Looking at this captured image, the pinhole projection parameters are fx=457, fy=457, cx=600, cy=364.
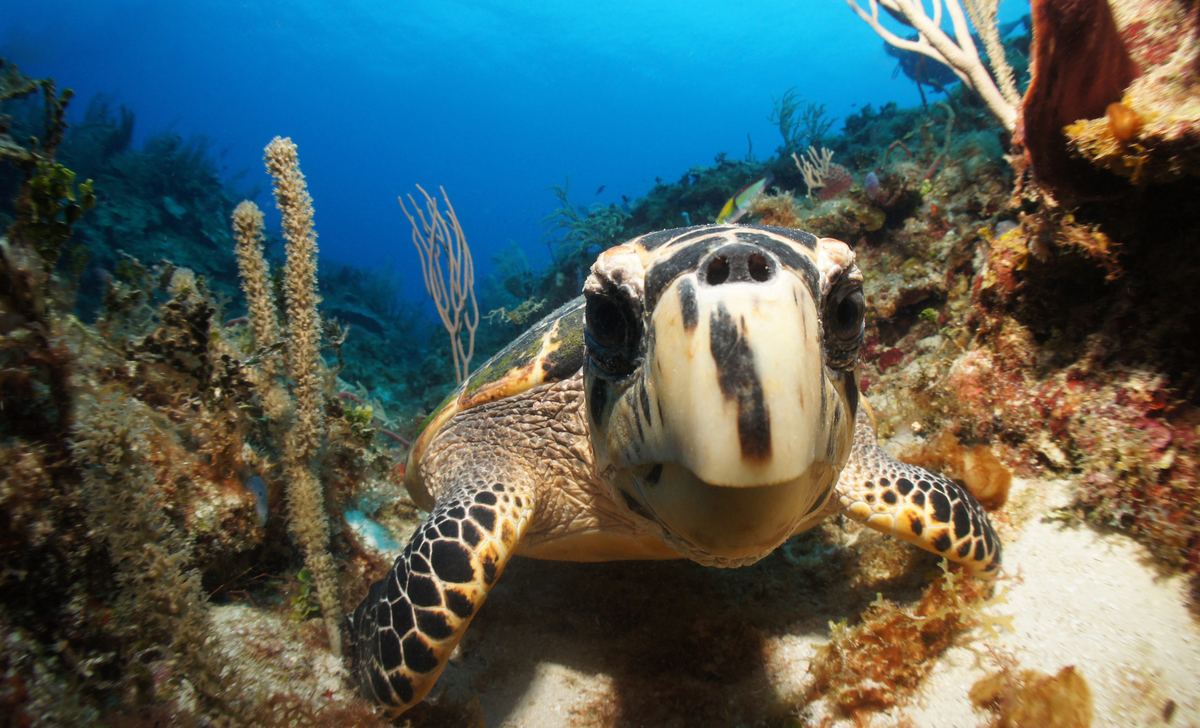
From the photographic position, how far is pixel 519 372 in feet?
7.87

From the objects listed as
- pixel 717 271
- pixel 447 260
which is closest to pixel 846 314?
pixel 717 271

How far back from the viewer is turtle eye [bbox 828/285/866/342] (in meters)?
1.14

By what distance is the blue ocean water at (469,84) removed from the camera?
→ 188 ft

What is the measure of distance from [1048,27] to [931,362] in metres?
1.72

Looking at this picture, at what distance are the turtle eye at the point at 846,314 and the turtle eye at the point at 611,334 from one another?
1.63 ft

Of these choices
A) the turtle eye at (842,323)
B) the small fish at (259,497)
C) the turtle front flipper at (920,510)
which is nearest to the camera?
the turtle eye at (842,323)

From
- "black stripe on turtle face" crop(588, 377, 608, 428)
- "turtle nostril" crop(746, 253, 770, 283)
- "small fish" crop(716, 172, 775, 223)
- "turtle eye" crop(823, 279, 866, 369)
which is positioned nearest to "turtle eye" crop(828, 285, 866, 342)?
"turtle eye" crop(823, 279, 866, 369)

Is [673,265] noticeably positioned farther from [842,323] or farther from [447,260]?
[447,260]

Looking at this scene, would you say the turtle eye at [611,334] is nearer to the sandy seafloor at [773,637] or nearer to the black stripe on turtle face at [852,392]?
the black stripe on turtle face at [852,392]

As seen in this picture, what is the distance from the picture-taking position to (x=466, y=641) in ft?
7.40

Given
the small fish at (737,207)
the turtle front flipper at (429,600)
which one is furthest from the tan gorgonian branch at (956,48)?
the turtle front flipper at (429,600)

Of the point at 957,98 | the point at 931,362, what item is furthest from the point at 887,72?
the point at 931,362

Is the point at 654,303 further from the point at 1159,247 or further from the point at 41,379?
the point at 1159,247

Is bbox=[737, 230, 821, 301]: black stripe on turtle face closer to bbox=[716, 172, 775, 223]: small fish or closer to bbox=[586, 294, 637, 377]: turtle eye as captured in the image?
bbox=[586, 294, 637, 377]: turtle eye
